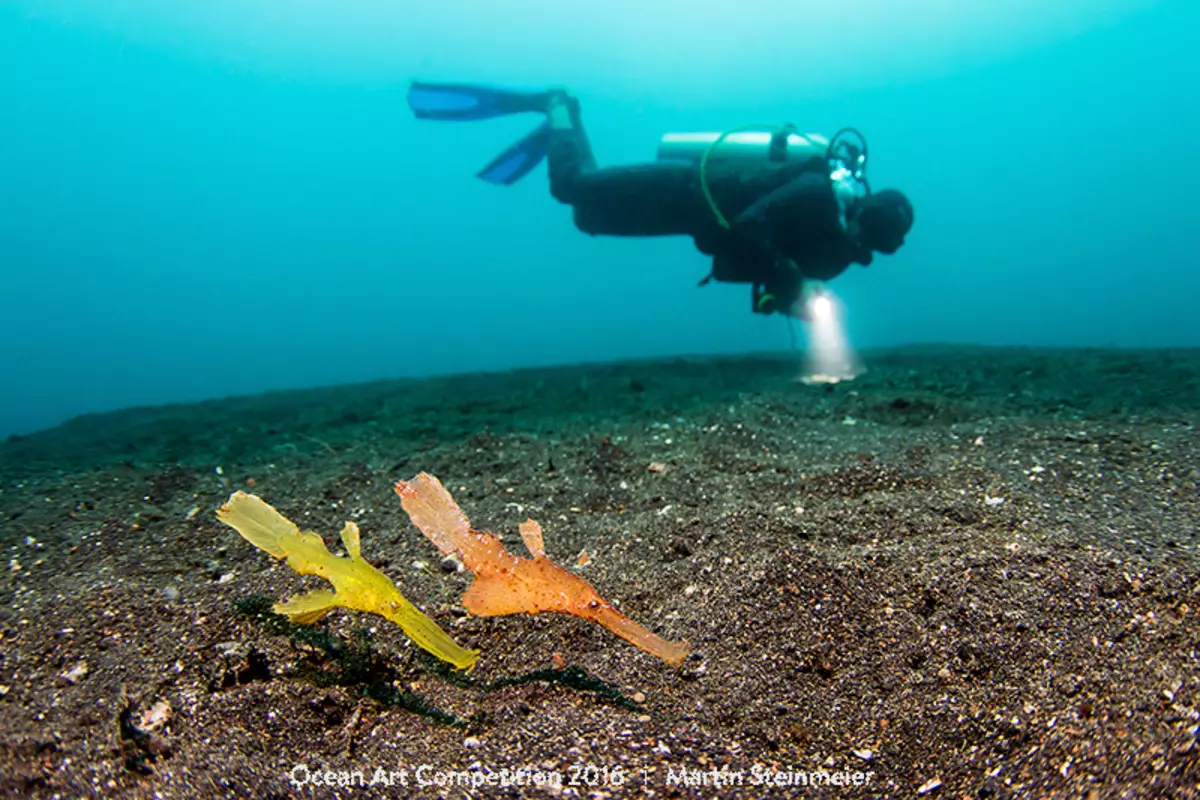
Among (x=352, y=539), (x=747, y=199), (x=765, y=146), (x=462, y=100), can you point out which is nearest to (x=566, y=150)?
(x=462, y=100)

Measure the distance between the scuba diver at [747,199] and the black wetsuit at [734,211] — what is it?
0.04 ft

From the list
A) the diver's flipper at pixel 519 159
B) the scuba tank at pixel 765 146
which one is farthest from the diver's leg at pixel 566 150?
the scuba tank at pixel 765 146

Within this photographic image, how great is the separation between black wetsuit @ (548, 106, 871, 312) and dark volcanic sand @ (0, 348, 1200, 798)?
3.33 m

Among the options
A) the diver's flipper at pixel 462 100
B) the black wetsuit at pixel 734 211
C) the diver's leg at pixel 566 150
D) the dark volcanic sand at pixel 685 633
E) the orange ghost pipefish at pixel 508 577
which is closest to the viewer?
the dark volcanic sand at pixel 685 633

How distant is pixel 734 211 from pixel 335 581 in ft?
21.3

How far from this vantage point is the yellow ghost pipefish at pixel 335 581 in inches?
64.5

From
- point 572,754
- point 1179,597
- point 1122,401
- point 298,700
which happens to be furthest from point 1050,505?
point 298,700

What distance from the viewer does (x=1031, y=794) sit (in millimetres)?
1293

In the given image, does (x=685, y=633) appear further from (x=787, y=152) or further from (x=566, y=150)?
(x=566, y=150)

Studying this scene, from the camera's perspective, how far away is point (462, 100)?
9633 millimetres

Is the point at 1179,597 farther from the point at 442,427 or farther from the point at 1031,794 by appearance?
the point at 442,427

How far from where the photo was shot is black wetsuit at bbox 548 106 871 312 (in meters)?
6.07

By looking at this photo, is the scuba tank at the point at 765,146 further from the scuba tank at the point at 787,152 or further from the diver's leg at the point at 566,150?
the diver's leg at the point at 566,150

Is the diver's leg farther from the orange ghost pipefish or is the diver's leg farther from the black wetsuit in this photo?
the orange ghost pipefish
